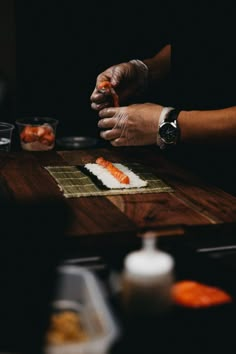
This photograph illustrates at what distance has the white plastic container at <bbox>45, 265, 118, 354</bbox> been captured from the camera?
1.30m

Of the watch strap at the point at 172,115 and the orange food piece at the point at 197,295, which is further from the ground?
the watch strap at the point at 172,115

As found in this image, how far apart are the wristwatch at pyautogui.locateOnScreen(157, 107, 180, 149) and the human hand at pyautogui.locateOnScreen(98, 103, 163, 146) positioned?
4 centimetres

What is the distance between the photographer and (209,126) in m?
2.87

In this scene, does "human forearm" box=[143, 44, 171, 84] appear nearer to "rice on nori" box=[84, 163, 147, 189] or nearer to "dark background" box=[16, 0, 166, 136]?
"rice on nori" box=[84, 163, 147, 189]

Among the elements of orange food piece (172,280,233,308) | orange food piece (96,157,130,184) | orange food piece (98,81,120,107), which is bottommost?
orange food piece (96,157,130,184)

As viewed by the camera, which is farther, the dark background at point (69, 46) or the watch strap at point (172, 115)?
the dark background at point (69, 46)

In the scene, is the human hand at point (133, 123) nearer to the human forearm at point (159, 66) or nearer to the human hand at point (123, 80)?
the human hand at point (123, 80)

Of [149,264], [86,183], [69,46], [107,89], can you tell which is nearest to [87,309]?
[149,264]

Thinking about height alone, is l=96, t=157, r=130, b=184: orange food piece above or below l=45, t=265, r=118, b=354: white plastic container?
below

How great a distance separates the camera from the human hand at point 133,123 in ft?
9.89

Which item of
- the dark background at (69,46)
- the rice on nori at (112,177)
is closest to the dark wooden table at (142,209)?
the rice on nori at (112,177)

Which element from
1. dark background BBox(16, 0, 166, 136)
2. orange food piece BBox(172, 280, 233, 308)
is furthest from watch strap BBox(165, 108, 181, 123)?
dark background BBox(16, 0, 166, 136)

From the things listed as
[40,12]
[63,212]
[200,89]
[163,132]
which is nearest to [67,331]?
[63,212]

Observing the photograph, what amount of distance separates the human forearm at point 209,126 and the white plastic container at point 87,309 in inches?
55.4
